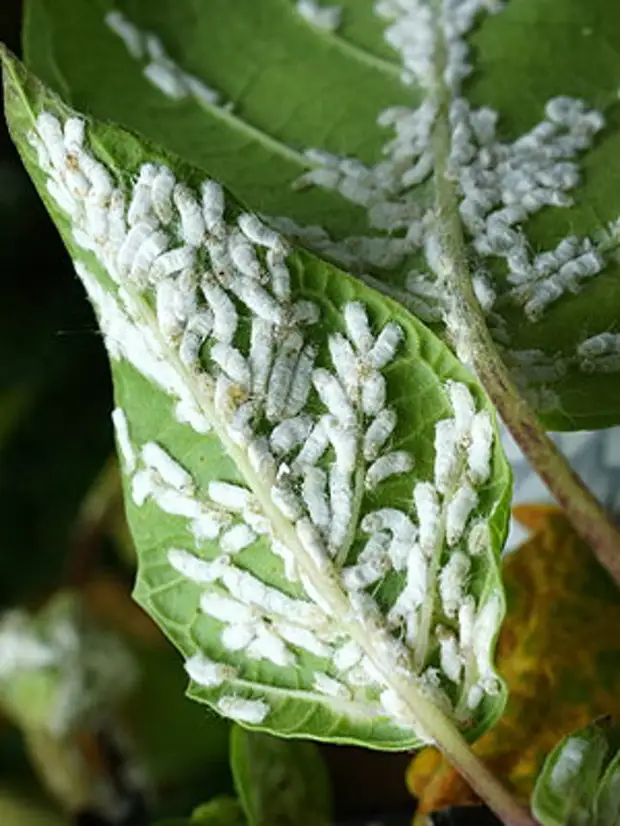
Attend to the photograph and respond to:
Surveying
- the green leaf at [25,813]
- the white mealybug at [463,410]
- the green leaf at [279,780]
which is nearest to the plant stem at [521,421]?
the white mealybug at [463,410]

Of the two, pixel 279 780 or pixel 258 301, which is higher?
pixel 258 301

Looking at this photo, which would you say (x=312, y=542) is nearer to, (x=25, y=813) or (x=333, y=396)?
(x=333, y=396)

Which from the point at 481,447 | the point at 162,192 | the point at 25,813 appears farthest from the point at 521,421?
the point at 25,813

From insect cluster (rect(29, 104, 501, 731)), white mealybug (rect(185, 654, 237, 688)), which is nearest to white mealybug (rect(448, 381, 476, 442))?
insect cluster (rect(29, 104, 501, 731))

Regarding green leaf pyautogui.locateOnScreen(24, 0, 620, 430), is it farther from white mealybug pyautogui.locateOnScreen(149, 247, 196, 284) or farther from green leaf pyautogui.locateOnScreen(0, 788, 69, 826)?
green leaf pyautogui.locateOnScreen(0, 788, 69, 826)

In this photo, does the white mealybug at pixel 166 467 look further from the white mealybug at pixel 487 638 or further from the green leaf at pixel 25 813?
the green leaf at pixel 25 813

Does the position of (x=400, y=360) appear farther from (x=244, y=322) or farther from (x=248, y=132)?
(x=248, y=132)
